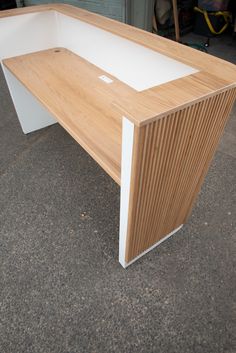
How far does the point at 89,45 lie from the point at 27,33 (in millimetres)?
449

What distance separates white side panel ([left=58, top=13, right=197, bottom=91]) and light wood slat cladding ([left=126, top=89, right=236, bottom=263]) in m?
0.30

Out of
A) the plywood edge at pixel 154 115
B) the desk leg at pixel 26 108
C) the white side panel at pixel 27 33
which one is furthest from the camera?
the desk leg at pixel 26 108

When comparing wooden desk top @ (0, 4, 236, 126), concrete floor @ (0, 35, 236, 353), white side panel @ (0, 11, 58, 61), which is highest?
wooden desk top @ (0, 4, 236, 126)

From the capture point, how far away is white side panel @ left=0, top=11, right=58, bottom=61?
1.59 metres

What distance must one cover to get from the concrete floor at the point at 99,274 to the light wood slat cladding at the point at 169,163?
0.66 ft

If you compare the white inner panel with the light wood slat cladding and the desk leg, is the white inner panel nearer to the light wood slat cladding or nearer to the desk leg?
the desk leg

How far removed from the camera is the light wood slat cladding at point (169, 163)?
71cm

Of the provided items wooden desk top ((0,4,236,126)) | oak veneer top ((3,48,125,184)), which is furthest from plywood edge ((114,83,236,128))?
oak veneer top ((3,48,125,184))

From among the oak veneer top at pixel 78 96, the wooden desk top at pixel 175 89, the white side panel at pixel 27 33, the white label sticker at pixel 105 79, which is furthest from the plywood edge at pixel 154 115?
the white side panel at pixel 27 33

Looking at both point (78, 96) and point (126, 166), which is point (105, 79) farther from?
point (126, 166)

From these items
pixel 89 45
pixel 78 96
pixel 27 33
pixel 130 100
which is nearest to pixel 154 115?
pixel 130 100

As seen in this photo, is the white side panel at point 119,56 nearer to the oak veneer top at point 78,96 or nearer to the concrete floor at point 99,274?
the oak veneer top at point 78,96

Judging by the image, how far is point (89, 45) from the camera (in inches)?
62.2

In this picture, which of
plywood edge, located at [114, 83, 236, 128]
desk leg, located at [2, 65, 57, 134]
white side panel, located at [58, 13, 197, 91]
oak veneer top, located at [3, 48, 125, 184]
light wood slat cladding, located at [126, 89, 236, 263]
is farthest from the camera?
desk leg, located at [2, 65, 57, 134]
